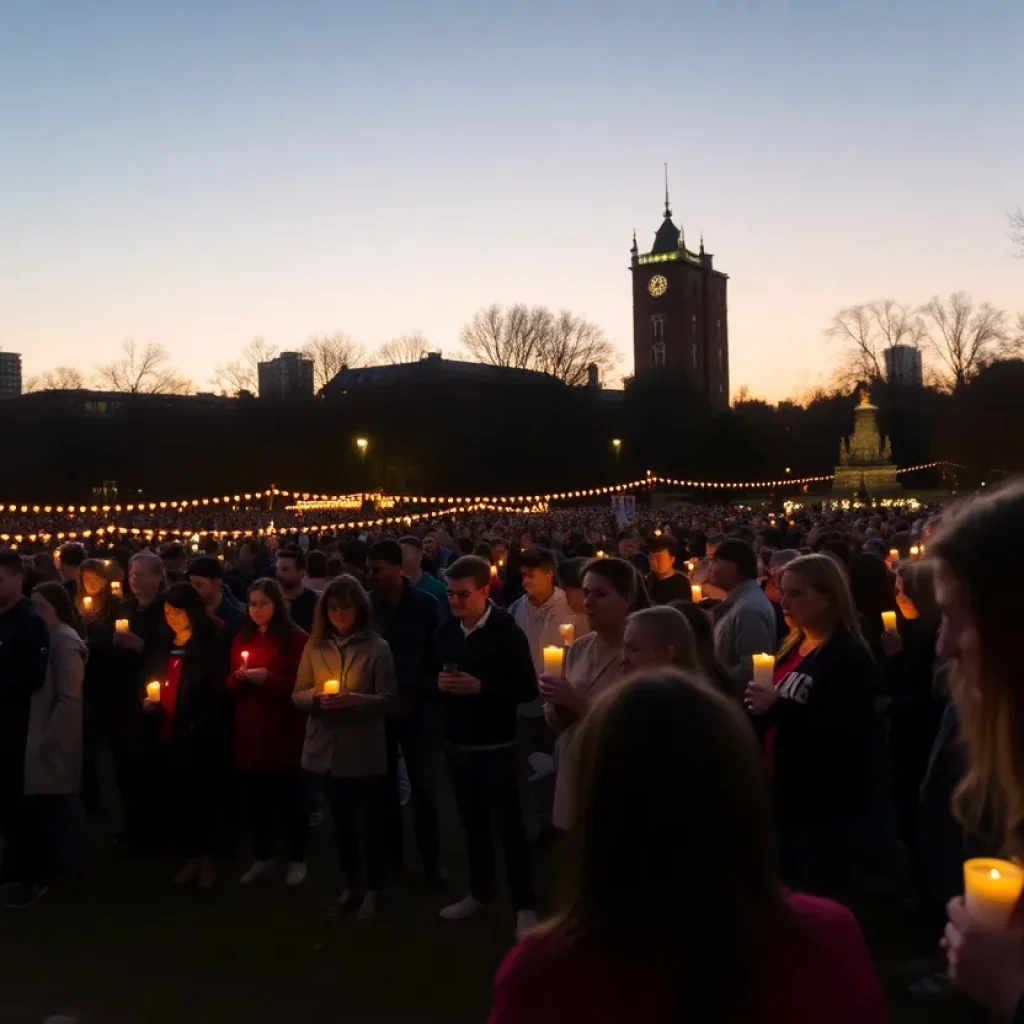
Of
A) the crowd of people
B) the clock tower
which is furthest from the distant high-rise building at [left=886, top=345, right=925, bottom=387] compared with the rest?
the crowd of people

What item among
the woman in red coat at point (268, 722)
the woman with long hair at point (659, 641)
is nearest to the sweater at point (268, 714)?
the woman in red coat at point (268, 722)

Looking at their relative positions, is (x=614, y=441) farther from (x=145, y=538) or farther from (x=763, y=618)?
(x=763, y=618)

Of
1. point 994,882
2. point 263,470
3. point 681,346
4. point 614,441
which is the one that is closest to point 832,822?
point 994,882

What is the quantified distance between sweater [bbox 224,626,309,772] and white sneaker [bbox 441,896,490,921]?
1.35m

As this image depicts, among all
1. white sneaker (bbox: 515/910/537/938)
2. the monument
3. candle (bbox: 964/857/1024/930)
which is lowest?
white sneaker (bbox: 515/910/537/938)

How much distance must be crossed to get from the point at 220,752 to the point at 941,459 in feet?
200

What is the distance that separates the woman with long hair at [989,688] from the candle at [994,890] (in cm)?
2

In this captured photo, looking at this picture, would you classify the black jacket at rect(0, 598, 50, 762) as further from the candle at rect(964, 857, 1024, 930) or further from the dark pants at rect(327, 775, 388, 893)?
the candle at rect(964, 857, 1024, 930)

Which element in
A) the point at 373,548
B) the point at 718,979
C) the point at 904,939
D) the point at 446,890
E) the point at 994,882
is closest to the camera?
the point at 718,979

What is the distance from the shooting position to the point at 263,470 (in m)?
58.8

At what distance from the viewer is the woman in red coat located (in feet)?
21.8

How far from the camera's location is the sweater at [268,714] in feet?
21.8

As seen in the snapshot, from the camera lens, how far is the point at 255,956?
5633 mm

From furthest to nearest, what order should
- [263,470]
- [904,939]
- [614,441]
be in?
[614,441] < [263,470] < [904,939]
